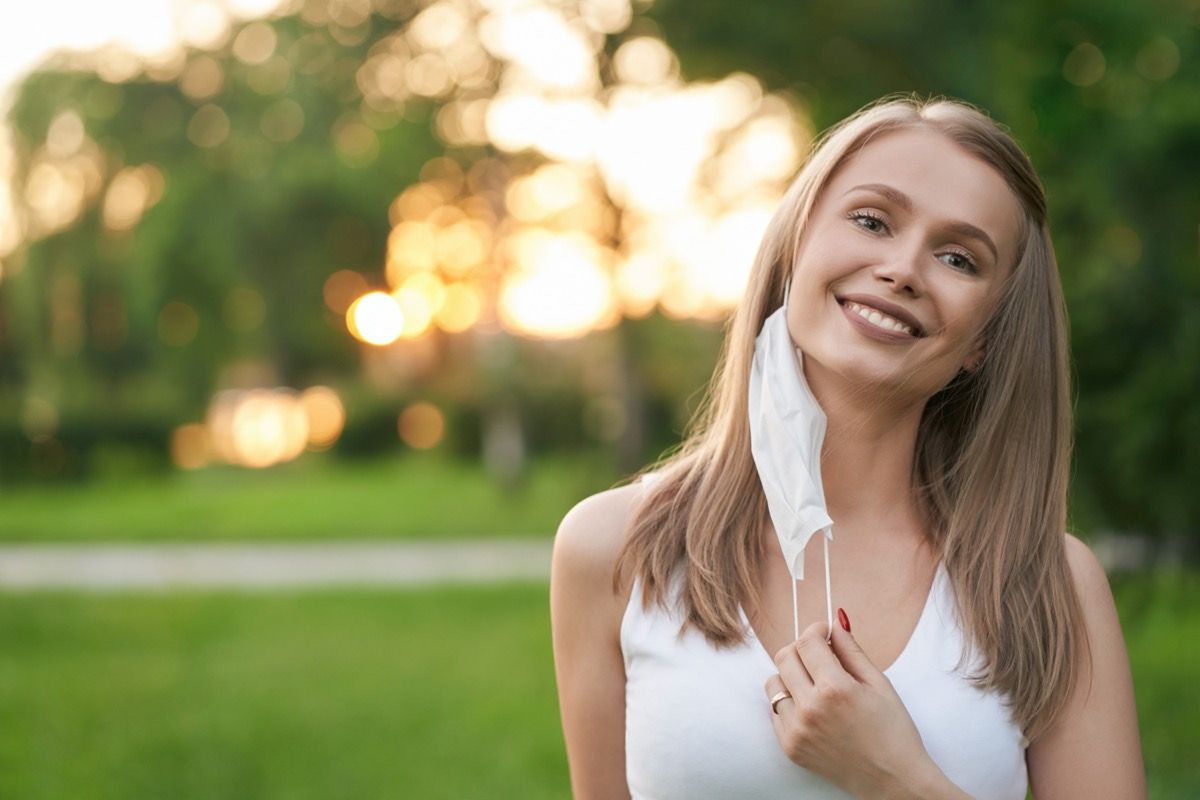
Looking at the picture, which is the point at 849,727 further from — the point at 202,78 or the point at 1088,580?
the point at 202,78

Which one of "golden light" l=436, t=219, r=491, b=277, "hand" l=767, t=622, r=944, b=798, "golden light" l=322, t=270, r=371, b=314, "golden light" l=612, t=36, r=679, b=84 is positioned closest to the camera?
"hand" l=767, t=622, r=944, b=798

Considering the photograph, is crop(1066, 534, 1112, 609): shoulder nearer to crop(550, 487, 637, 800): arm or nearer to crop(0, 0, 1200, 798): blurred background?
crop(550, 487, 637, 800): arm

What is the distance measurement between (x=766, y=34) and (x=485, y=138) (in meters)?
6.68

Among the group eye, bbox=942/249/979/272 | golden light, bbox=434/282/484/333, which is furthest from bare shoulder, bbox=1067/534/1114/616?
golden light, bbox=434/282/484/333

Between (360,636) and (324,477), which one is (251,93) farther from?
(360,636)

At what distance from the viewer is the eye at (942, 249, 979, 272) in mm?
1770

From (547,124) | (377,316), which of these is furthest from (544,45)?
(377,316)

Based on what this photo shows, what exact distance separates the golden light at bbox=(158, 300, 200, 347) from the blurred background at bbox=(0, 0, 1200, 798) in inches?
2.6

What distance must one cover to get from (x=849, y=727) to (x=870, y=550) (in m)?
0.32

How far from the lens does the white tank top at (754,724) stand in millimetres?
1685

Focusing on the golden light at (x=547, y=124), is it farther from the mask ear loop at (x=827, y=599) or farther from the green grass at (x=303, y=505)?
the mask ear loop at (x=827, y=599)

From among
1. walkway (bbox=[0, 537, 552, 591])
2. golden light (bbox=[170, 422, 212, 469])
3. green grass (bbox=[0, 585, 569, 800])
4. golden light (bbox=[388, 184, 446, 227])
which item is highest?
golden light (bbox=[388, 184, 446, 227])

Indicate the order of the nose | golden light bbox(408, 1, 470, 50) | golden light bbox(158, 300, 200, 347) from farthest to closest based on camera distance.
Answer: golden light bbox(158, 300, 200, 347) < golden light bbox(408, 1, 470, 50) < the nose

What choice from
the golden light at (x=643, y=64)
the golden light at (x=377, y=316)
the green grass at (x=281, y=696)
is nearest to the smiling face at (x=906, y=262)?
the green grass at (x=281, y=696)
